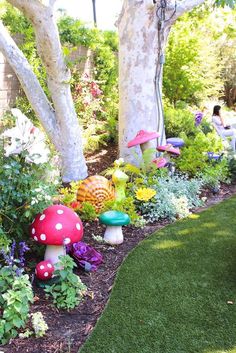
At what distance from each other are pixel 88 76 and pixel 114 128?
1.76 metres

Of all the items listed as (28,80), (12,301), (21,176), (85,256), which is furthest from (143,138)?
(12,301)

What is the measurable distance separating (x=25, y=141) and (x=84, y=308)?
148 centimetres

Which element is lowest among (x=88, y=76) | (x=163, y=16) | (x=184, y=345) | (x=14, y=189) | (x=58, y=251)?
(x=184, y=345)

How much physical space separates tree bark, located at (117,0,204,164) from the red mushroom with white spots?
3.36 metres

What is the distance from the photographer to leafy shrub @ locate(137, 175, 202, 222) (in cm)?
555

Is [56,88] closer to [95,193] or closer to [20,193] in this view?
[95,193]

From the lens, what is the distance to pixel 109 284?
388 centimetres

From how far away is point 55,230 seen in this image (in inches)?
145

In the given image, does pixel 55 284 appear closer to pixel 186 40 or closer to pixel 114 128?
pixel 114 128

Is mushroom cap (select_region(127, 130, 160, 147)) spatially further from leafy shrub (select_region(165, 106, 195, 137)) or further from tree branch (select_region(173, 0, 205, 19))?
leafy shrub (select_region(165, 106, 195, 137))

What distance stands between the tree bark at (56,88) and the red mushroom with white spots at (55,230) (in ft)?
8.82

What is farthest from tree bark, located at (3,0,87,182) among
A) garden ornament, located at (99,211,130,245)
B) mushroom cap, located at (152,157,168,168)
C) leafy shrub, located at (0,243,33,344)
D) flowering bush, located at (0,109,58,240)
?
leafy shrub, located at (0,243,33,344)

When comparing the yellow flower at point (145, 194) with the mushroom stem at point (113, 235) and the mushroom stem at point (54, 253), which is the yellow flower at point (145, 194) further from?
the mushroom stem at point (54, 253)

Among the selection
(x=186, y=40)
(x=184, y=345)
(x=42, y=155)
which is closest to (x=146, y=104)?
(x=42, y=155)
